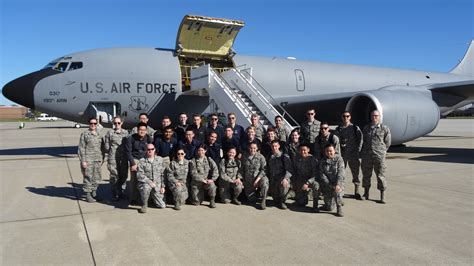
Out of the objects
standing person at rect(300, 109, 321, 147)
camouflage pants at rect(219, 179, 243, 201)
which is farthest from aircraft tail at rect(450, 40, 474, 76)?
camouflage pants at rect(219, 179, 243, 201)

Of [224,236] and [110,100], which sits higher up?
[110,100]

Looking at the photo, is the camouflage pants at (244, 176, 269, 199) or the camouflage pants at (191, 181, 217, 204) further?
the camouflage pants at (191, 181, 217, 204)

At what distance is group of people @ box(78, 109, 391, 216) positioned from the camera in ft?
18.2

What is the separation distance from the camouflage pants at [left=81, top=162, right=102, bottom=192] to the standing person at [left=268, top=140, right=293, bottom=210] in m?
3.00

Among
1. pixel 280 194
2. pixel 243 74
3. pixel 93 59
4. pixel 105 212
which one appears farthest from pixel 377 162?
pixel 93 59

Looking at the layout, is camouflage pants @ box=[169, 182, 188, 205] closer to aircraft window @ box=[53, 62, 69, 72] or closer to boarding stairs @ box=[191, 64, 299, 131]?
boarding stairs @ box=[191, 64, 299, 131]

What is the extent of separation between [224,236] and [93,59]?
28.7 feet

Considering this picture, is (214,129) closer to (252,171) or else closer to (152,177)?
(252,171)

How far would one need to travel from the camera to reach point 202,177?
575cm

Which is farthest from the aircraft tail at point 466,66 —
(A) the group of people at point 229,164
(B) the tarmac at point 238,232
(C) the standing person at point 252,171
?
(C) the standing person at point 252,171

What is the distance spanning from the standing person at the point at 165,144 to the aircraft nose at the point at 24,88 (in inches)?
248

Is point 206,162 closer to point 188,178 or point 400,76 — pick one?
point 188,178

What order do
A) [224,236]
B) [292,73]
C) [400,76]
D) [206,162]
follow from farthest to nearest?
[400,76]
[292,73]
[206,162]
[224,236]

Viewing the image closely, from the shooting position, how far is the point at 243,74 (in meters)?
12.2
